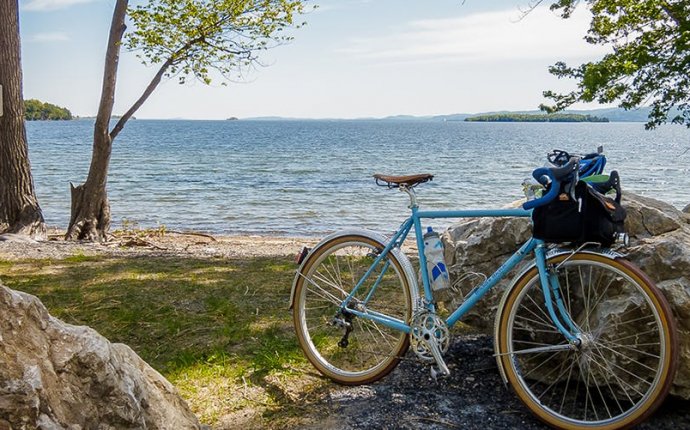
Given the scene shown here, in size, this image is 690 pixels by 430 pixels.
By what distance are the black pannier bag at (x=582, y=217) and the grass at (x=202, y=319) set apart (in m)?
1.84

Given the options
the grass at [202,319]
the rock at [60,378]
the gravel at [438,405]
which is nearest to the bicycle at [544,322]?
the gravel at [438,405]

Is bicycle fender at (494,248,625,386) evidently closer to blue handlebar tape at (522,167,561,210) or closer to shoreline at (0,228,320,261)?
blue handlebar tape at (522,167,561,210)

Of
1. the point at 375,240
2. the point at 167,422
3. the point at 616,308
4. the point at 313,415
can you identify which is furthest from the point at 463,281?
the point at 167,422

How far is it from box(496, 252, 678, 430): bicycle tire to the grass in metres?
1.39

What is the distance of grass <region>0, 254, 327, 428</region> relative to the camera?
4016 millimetres

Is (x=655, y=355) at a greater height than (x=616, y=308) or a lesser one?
lesser

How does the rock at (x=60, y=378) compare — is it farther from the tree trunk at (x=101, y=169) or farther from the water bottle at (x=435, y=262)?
the tree trunk at (x=101, y=169)

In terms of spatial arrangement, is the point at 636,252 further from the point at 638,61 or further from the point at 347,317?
the point at 638,61

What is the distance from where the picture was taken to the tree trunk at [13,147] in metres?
9.92

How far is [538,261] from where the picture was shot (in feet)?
11.2

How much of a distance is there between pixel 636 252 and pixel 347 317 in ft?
6.11

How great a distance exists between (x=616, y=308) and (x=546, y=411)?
70 centimetres

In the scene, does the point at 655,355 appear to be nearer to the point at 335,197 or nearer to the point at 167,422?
the point at 167,422

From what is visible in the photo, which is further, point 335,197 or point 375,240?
point 335,197
